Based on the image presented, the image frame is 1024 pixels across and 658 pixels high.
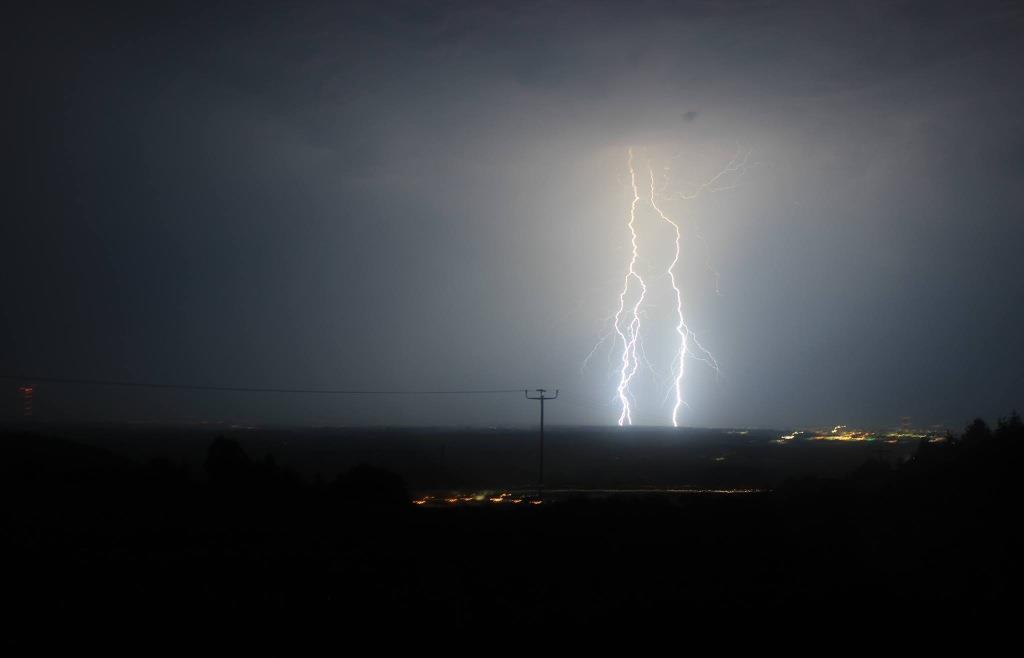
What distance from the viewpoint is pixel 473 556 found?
795 inches

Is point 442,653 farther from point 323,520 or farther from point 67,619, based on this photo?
point 323,520

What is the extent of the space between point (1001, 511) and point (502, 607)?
58.5 ft

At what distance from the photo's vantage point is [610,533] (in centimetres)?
2344

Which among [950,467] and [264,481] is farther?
[264,481]

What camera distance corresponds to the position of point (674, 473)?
6694 centimetres

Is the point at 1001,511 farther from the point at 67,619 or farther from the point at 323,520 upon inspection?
the point at 67,619

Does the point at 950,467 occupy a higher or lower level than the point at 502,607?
higher

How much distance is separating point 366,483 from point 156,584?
17288 mm

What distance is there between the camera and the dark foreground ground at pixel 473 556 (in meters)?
13.8

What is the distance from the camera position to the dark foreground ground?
13.8 meters

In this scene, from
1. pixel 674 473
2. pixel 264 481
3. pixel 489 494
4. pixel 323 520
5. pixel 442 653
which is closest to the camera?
pixel 442 653

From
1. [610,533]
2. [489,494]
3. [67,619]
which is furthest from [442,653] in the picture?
[489,494]

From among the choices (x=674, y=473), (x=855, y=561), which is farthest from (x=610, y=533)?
(x=674, y=473)

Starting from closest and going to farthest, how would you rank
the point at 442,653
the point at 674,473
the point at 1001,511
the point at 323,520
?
the point at 442,653, the point at 1001,511, the point at 323,520, the point at 674,473
